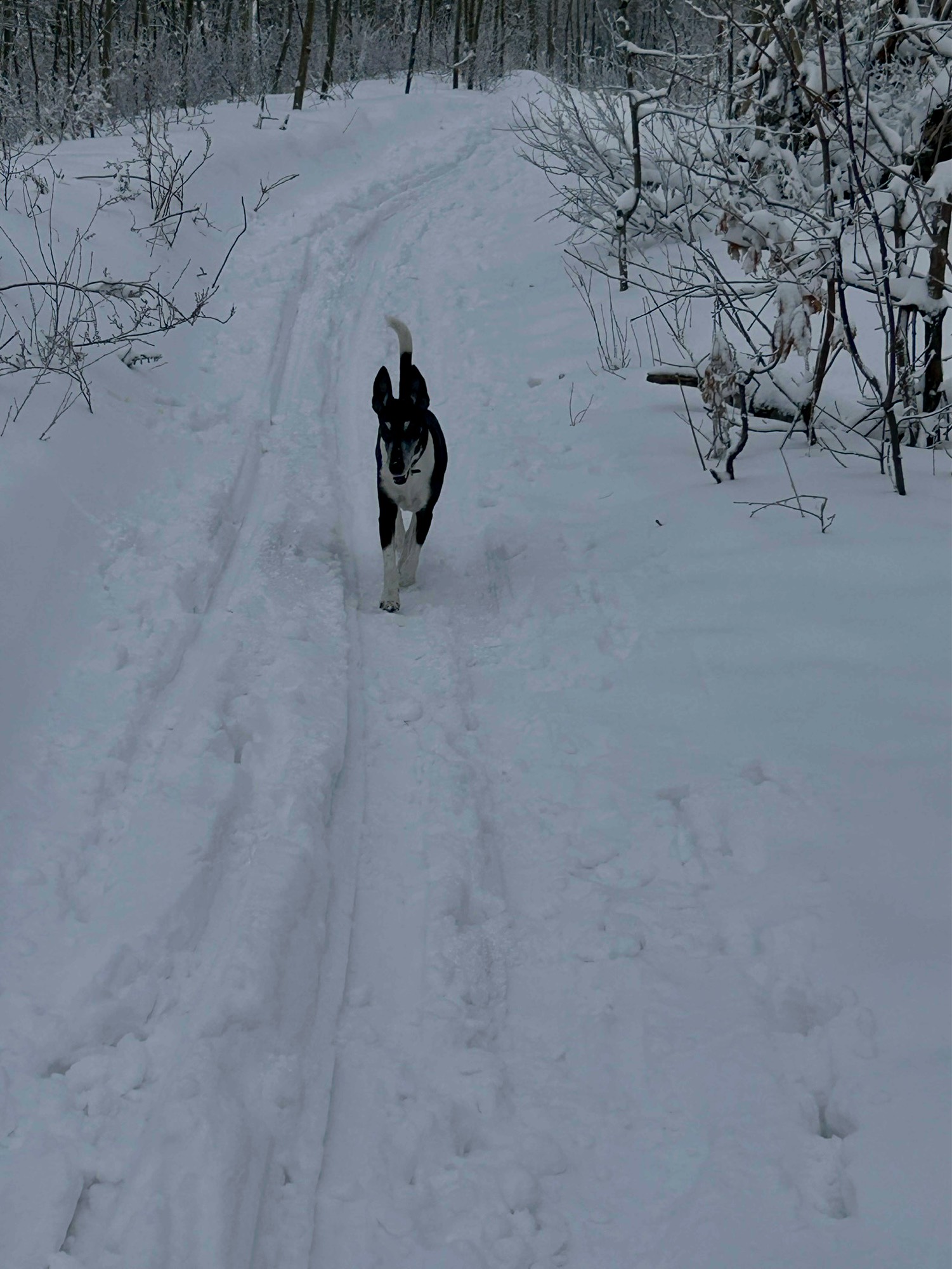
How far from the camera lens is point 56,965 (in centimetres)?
274

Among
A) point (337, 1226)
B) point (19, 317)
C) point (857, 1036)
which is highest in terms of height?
point (19, 317)

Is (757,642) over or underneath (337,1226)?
over

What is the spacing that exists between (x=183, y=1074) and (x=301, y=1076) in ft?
0.95

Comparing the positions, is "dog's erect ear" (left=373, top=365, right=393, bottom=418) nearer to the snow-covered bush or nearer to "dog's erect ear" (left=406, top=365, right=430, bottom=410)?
"dog's erect ear" (left=406, top=365, right=430, bottom=410)

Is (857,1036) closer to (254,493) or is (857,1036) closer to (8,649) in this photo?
(8,649)

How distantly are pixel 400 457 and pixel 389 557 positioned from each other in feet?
1.63

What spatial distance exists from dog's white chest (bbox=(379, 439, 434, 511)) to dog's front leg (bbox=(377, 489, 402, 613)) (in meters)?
0.05

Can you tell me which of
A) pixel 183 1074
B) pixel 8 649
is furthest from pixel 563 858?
pixel 8 649

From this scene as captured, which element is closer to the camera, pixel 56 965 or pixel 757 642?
pixel 56 965

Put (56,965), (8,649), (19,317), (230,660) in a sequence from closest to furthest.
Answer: (56,965), (8,649), (230,660), (19,317)

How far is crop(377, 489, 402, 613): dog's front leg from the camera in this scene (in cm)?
506

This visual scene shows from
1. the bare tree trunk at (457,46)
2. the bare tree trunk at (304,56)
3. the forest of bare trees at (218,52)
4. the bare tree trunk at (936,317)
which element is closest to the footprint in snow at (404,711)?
the bare tree trunk at (936,317)

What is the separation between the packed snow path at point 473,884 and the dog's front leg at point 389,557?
0.38 feet

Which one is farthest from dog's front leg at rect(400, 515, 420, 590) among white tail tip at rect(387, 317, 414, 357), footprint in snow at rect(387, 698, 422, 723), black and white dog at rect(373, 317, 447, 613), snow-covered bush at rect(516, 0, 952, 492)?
snow-covered bush at rect(516, 0, 952, 492)
